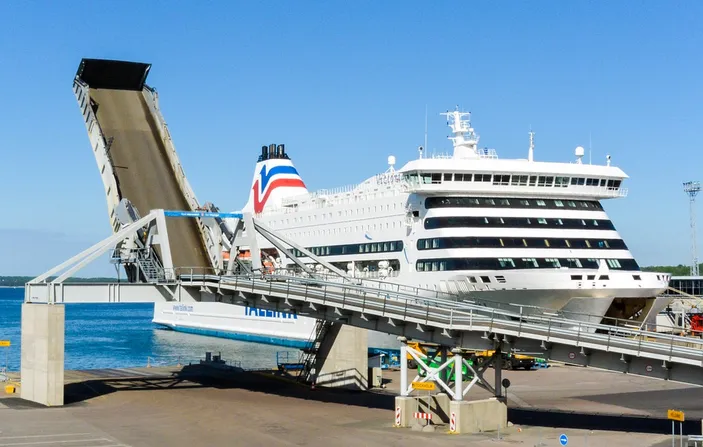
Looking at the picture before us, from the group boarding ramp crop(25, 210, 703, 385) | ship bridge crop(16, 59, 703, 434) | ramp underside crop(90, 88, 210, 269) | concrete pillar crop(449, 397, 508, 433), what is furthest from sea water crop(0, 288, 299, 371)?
concrete pillar crop(449, 397, 508, 433)

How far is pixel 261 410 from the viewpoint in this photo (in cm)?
2989

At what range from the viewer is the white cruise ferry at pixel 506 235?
39.6 metres

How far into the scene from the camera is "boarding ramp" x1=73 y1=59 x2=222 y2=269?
39875 millimetres

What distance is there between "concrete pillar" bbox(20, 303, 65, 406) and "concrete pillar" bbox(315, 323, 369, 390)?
9.82 meters

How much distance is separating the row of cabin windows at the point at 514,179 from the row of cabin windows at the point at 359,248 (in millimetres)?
4194

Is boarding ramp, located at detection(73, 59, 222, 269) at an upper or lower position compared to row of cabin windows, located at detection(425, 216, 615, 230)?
upper

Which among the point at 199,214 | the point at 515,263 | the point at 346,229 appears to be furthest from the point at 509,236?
the point at 199,214

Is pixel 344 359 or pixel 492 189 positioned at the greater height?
pixel 492 189

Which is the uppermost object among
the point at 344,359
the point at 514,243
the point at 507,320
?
the point at 514,243

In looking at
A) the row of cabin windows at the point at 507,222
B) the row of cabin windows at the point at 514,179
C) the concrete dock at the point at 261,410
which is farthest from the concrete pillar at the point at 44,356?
the row of cabin windows at the point at 514,179

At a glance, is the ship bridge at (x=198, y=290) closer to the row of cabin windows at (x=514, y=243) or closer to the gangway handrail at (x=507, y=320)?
the gangway handrail at (x=507, y=320)

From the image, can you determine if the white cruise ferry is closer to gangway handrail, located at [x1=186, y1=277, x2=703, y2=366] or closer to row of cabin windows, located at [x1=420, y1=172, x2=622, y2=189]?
row of cabin windows, located at [x1=420, y1=172, x2=622, y2=189]

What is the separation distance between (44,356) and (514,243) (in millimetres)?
20017

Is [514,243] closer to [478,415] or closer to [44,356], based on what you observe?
[478,415]
